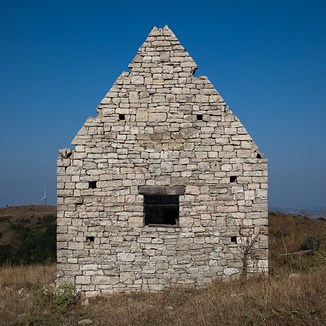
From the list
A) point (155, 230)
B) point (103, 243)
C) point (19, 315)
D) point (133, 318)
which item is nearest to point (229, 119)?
point (155, 230)

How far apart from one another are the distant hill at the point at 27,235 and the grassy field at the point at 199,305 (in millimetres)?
8374

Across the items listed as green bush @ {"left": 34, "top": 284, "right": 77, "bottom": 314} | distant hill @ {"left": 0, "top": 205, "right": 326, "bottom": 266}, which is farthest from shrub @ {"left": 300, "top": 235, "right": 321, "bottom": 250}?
green bush @ {"left": 34, "top": 284, "right": 77, "bottom": 314}

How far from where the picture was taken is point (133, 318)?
17.4ft

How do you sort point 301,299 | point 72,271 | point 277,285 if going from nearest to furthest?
point 301,299 < point 277,285 < point 72,271

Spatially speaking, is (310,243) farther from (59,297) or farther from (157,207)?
(59,297)

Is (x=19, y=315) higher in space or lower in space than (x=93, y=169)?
lower

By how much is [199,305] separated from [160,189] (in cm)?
269

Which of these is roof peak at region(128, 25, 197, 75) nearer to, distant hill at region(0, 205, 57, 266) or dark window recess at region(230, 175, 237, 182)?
dark window recess at region(230, 175, 237, 182)

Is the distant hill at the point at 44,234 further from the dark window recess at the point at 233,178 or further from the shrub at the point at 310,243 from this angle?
the dark window recess at the point at 233,178

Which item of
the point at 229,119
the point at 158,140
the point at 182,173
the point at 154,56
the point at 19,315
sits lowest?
the point at 19,315

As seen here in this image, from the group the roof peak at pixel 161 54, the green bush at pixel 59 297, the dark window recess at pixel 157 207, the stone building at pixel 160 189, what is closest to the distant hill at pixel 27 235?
the dark window recess at pixel 157 207

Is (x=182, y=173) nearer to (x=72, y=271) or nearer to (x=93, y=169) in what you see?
(x=93, y=169)

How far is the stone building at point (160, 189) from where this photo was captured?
6707 millimetres

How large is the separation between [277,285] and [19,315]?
213 inches
